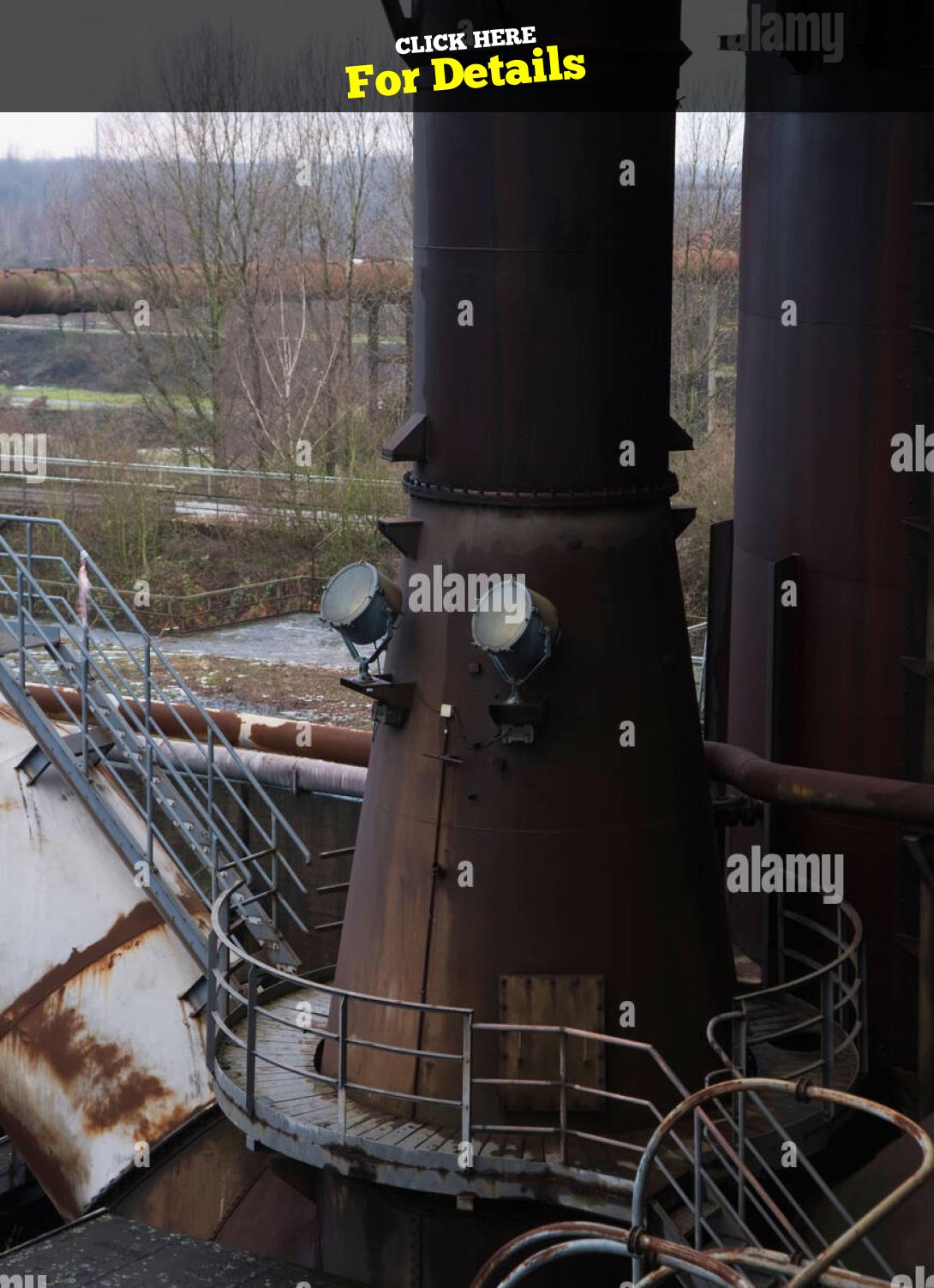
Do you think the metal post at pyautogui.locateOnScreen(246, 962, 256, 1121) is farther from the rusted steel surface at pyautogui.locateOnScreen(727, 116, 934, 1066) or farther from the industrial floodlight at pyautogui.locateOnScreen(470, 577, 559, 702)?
the rusted steel surface at pyautogui.locateOnScreen(727, 116, 934, 1066)

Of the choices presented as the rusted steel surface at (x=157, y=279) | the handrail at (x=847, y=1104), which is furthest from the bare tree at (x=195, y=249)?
the handrail at (x=847, y=1104)

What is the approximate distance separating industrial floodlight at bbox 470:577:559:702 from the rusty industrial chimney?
0.21 ft

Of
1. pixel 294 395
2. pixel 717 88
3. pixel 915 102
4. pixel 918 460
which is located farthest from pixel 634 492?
pixel 717 88

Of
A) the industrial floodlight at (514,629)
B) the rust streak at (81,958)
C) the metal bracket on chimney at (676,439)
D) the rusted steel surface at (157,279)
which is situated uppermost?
the rusted steel surface at (157,279)

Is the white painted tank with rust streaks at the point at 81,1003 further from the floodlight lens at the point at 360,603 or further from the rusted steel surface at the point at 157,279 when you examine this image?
the rusted steel surface at the point at 157,279

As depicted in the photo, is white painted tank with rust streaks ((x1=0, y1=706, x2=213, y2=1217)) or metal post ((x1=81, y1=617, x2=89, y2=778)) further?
white painted tank with rust streaks ((x1=0, y1=706, x2=213, y2=1217))

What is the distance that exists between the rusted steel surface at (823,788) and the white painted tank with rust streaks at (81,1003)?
13.7 feet

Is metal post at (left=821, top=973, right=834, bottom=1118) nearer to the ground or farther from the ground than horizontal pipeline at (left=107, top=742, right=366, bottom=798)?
farther from the ground

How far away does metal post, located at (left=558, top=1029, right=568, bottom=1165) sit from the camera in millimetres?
8969

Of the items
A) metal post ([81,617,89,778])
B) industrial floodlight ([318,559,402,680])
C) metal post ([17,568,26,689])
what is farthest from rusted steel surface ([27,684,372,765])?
industrial floodlight ([318,559,402,680])

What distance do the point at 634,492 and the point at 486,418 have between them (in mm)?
889

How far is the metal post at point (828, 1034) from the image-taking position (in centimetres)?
959

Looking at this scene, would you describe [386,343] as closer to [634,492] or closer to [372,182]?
[372,182]

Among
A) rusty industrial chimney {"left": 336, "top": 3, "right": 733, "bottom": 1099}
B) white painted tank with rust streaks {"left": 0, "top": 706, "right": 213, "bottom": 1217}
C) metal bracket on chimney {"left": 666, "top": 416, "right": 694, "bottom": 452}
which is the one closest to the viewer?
rusty industrial chimney {"left": 336, "top": 3, "right": 733, "bottom": 1099}
